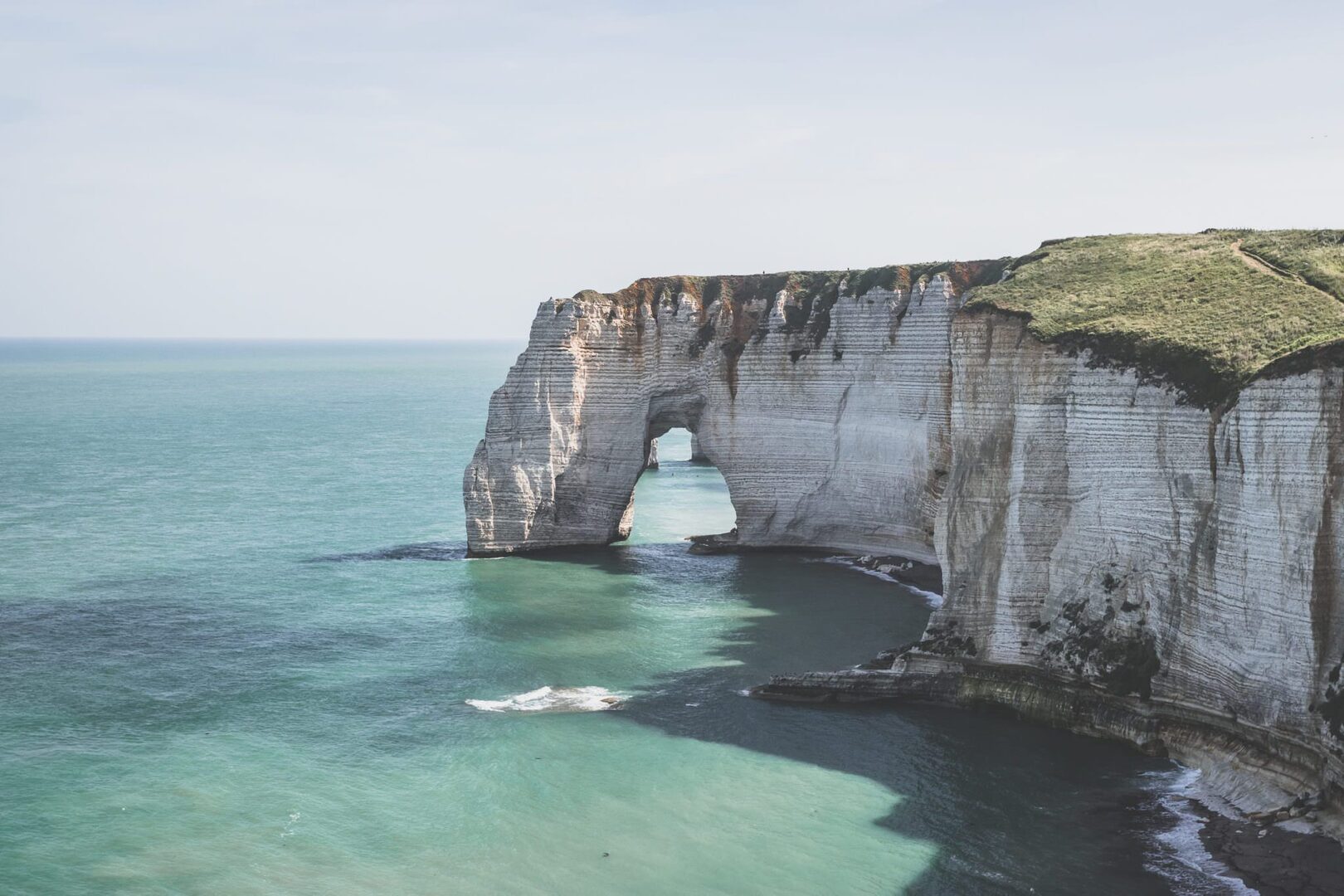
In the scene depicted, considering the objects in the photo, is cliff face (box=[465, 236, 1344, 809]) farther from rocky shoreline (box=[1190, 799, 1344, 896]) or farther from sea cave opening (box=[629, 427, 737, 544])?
sea cave opening (box=[629, 427, 737, 544])

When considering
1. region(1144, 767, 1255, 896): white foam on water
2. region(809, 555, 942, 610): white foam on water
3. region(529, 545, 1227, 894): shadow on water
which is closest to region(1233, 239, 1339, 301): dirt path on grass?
region(1144, 767, 1255, 896): white foam on water

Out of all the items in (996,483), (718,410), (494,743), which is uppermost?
(718,410)

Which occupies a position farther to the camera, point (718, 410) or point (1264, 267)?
point (718, 410)

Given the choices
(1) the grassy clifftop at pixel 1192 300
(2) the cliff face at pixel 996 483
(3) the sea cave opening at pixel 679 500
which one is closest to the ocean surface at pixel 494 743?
(2) the cliff face at pixel 996 483

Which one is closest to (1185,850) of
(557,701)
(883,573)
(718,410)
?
(557,701)

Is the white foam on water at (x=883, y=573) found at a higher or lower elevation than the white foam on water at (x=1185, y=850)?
higher

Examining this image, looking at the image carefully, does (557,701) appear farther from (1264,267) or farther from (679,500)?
(679,500)

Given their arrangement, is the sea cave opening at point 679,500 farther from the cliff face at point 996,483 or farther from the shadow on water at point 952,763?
the shadow on water at point 952,763

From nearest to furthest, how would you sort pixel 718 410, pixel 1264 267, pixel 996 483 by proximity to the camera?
pixel 996 483, pixel 1264 267, pixel 718 410
